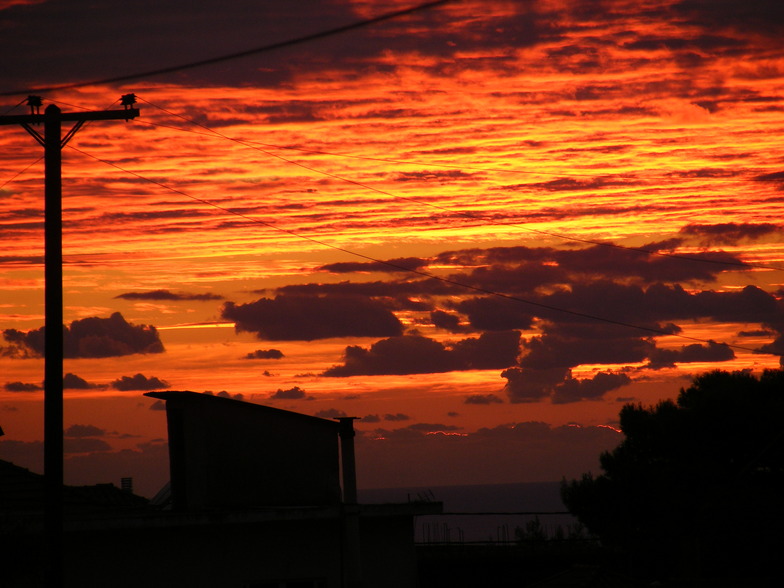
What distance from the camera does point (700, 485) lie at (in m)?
36.9

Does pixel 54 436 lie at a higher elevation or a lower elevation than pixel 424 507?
higher

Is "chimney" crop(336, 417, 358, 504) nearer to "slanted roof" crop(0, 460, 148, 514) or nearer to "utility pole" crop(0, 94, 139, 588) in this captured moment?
"slanted roof" crop(0, 460, 148, 514)

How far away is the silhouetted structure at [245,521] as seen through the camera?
658 inches

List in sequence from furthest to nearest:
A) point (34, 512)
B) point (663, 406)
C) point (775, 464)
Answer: point (663, 406) → point (775, 464) → point (34, 512)

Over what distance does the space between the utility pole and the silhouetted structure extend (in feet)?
3.35

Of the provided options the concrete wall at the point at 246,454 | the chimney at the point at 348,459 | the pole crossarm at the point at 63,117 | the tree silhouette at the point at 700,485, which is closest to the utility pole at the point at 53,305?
the pole crossarm at the point at 63,117

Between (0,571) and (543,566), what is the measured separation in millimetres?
28677

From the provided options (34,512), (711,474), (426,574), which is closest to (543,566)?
(426,574)

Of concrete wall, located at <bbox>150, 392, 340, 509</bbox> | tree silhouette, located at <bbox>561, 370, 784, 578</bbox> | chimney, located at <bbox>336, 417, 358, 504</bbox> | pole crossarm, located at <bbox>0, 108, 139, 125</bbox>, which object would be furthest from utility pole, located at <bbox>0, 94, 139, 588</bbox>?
tree silhouette, located at <bbox>561, 370, 784, 578</bbox>

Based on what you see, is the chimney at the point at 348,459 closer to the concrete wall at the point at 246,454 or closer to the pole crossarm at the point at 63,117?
the concrete wall at the point at 246,454

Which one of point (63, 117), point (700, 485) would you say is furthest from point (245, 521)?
point (700, 485)

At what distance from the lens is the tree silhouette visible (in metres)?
34.2

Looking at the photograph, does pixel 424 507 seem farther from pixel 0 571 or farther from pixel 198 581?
pixel 0 571

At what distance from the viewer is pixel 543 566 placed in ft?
132
